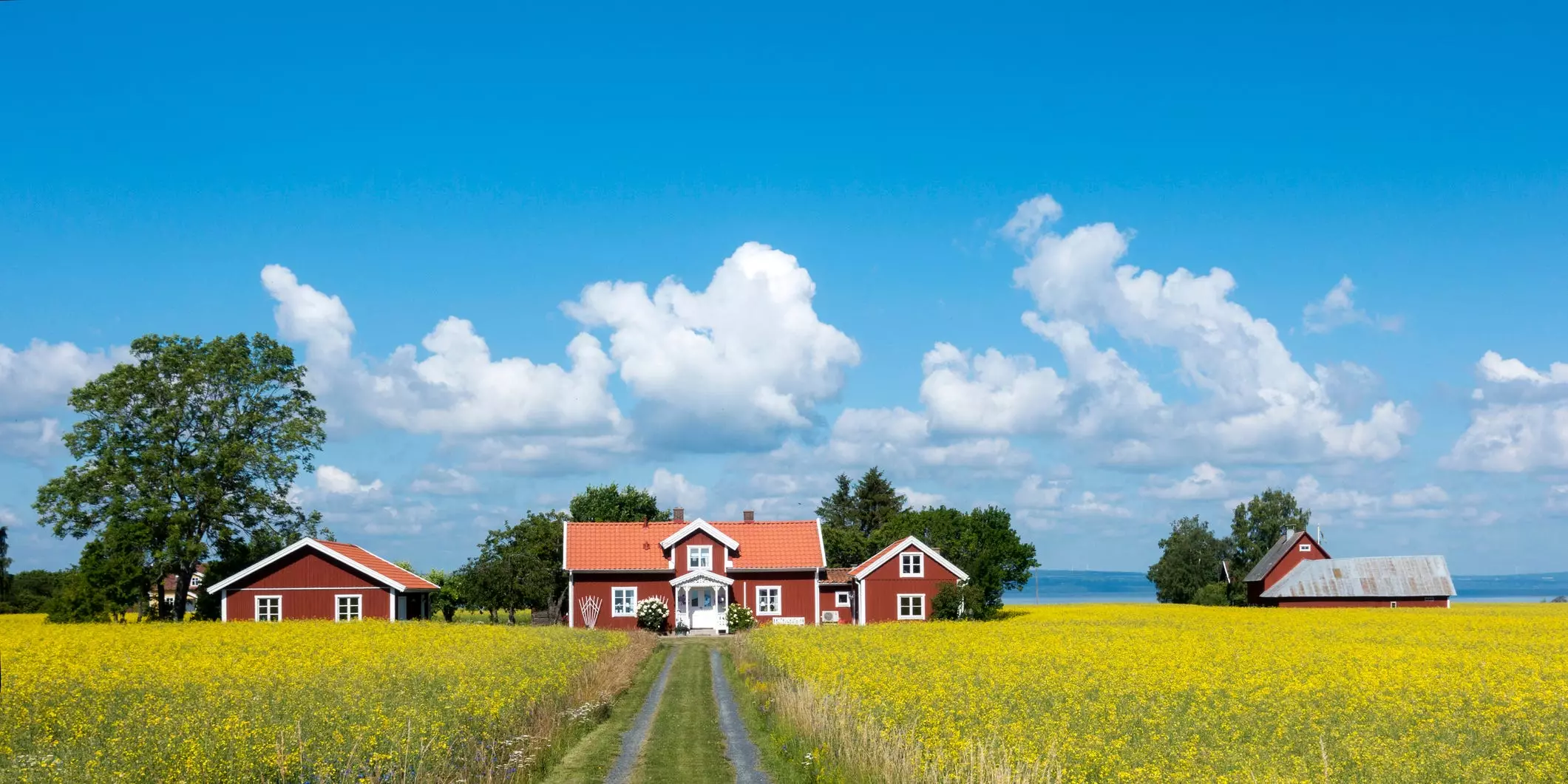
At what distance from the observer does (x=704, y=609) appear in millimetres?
62219

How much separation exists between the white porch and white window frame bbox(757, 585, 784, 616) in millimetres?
1694

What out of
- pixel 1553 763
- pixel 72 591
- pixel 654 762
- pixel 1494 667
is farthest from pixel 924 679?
pixel 72 591

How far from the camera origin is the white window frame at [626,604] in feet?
205

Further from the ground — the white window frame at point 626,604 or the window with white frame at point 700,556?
the window with white frame at point 700,556

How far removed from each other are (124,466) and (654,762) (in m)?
45.8

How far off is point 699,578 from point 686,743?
40748mm

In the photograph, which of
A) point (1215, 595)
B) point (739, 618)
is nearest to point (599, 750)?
point (739, 618)

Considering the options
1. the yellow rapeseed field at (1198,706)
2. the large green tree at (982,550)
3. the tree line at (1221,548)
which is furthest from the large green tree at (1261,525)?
the yellow rapeseed field at (1198,706)

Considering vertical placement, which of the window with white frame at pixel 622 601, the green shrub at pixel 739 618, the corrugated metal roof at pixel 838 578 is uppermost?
the corrugated metal roof at pixel 838 578

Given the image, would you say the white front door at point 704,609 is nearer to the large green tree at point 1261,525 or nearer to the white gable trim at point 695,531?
the white gable trim at point 695,531

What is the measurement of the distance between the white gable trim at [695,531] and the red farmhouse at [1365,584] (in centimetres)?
4058

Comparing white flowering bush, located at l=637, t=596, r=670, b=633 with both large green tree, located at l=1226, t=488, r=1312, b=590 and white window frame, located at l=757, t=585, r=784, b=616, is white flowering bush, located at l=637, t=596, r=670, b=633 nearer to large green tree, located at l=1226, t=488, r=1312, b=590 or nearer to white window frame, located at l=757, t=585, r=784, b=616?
white window frame, located at l=757, t=585, r=784, b=616

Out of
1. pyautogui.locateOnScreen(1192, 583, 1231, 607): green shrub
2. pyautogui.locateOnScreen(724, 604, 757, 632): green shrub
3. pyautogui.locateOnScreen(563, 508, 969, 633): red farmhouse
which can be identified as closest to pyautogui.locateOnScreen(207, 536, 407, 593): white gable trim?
pyautogui.locateOnScreen(563, 508, 969, 633): red farmhouse

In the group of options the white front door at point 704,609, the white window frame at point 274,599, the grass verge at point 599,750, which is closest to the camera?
the grass verge at point 599,750
